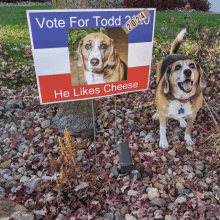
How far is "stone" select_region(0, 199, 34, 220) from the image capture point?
190 cm

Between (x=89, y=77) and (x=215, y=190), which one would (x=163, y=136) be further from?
(x=89, y=77)

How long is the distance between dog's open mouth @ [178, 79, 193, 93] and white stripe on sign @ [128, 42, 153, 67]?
47 centimetres

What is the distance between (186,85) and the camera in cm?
251

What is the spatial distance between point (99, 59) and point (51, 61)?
0.47m

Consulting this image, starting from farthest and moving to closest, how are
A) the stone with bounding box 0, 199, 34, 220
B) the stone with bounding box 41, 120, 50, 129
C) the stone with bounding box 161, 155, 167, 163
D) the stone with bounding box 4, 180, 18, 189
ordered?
1. the stone with bounding box 41, 120, 50, 129
2. the stone with bounding box 161, 155, 167, 163
3. the stone with bounding box 4, 180, 18, 189
4. the stone with bounding box 0, 199, 34, 220

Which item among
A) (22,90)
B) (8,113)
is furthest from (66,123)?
(22,90)

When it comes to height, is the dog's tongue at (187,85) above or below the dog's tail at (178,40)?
below

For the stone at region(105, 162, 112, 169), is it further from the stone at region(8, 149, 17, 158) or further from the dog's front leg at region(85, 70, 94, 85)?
the stone at region(8, 149, 17, 158)

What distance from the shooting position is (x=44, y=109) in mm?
3611

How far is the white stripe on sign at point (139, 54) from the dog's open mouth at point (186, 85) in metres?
0.47

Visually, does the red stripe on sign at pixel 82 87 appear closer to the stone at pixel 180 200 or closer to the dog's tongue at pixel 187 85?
the dog's tongue at pixel 187 85

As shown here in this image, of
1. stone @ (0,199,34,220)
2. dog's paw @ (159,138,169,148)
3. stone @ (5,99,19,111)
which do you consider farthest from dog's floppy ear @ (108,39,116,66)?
stone @ (5,99,19,111)

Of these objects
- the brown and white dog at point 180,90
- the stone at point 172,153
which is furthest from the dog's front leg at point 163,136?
the stone at point 172,153

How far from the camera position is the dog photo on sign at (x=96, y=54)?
219cm
